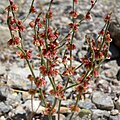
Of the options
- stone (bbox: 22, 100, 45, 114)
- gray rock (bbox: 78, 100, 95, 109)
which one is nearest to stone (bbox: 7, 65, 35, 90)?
stone (bbox: 22, 100, 45, 114)

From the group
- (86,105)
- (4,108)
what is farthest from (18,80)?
(86,105)

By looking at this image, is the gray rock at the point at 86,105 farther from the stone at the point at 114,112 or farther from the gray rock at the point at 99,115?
the stone at the point at 114,112

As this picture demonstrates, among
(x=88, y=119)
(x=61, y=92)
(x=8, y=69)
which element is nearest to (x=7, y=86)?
(x=8, y=69)

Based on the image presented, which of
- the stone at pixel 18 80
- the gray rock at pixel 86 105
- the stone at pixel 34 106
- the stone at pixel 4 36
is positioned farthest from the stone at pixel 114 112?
the stone at pixel 4 36

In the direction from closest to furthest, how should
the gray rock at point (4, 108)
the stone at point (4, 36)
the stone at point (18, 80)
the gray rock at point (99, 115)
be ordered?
the gray rock at point (99, 115)
the gray rock at point (4, 108)
the stone at point (18, 80)
the stone at point (4, 36)

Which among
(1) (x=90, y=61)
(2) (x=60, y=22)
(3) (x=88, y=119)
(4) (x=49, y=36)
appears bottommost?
(3) (x=88, y=119)

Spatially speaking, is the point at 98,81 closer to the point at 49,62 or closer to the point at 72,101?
the point at 72,101
